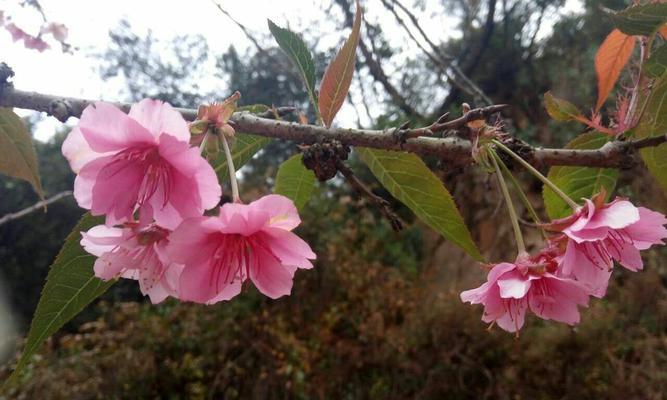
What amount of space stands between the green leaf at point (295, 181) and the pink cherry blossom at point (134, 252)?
20cm

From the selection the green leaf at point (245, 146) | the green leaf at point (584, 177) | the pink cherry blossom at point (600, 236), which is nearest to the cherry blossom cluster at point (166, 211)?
the green leaf at point (245, 146)

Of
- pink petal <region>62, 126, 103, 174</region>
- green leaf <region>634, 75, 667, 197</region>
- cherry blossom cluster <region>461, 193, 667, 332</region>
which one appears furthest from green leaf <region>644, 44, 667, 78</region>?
pink petal <region>62, 126, 103, 174</region>

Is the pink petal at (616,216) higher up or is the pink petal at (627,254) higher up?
the pink petal at (616,216)

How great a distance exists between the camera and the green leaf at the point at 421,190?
470 mm

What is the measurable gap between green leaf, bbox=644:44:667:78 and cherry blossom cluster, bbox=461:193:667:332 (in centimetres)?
13

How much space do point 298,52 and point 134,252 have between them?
0.24 meters

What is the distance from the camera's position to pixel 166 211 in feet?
1.17

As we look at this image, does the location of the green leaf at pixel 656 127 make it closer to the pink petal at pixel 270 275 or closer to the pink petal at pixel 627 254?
the pink petal at pixel 627 254

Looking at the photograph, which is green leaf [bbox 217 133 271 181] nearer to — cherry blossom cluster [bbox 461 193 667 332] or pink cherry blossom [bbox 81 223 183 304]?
pink cherry blossom [bbox 81 223 183 304]

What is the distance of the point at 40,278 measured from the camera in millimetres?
4430

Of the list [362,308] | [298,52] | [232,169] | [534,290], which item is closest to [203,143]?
[232,169]

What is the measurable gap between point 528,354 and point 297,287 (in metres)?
1.55

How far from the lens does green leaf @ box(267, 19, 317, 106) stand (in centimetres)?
46

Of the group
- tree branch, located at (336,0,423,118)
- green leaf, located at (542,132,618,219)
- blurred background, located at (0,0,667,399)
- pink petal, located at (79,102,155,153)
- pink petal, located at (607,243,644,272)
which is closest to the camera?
pink petal, located at (79,102,155,153)
